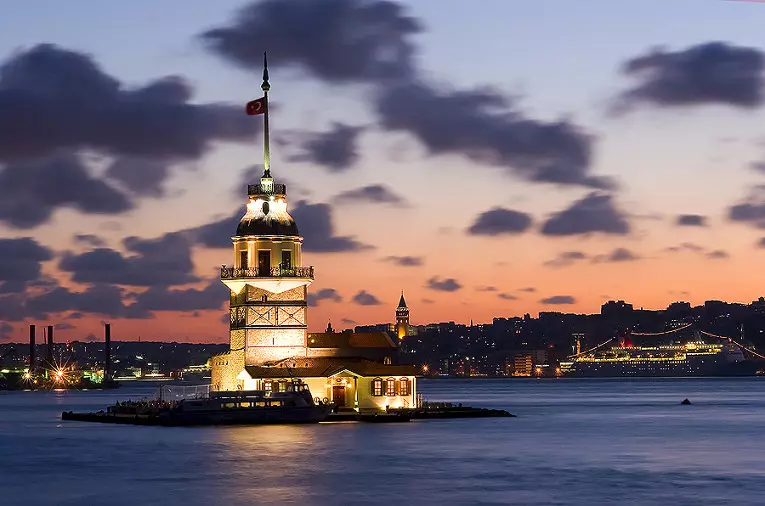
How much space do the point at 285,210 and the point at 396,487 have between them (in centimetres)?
3887

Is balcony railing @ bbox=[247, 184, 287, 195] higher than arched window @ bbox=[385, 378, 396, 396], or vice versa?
balcony railing @ bbox=[247, 184, 287, 195]

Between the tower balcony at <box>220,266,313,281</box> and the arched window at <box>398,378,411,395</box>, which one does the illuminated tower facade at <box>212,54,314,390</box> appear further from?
the arched window at <box>398,378,411,395</box>

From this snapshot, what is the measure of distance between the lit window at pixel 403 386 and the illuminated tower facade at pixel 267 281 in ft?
21.3

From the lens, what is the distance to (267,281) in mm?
89562

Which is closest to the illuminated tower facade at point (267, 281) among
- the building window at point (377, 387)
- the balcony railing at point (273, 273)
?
the balcony railing at point (273, 273)

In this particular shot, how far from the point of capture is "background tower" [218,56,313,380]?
294ft

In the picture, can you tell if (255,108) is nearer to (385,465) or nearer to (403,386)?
(403,386)

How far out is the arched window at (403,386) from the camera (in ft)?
301

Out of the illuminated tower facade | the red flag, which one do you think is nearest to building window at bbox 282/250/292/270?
the illuminated tower facade

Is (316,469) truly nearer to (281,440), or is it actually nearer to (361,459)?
(361,459)

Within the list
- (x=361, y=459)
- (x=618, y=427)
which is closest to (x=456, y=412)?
(x=618, y=427)

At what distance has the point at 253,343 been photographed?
89.6 metres

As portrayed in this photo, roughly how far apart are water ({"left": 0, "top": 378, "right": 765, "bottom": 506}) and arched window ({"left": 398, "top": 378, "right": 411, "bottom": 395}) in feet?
9.05

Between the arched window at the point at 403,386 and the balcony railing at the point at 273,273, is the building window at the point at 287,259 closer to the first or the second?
the balcony railing at the point at 273,273
